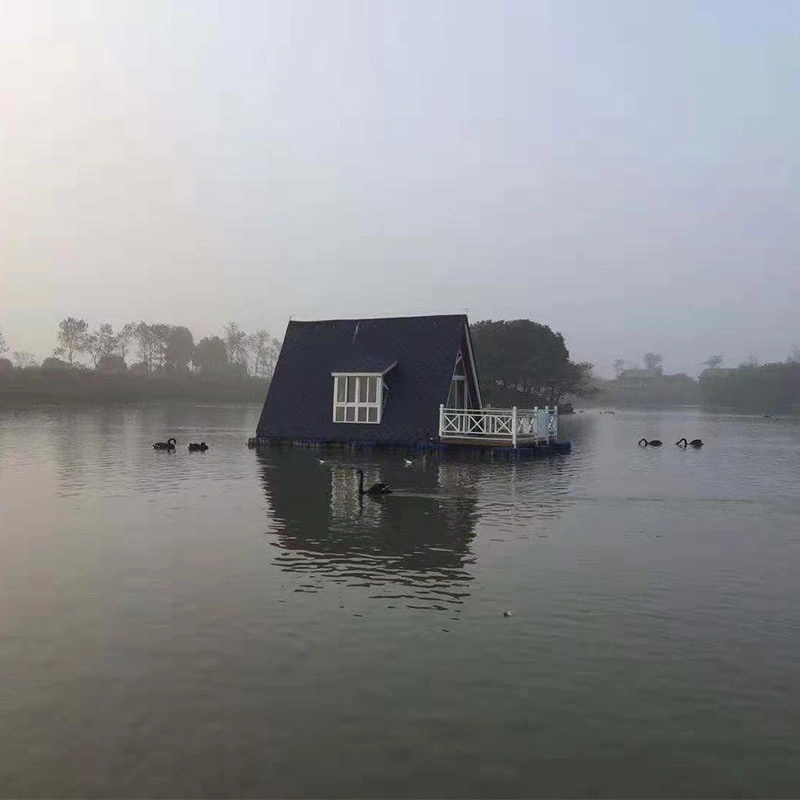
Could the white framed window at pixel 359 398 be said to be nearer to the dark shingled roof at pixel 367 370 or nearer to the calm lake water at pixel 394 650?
the dark shingled roof at pixel 367 370

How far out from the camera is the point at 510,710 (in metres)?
6.92

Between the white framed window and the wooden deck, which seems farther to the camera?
the white framed window

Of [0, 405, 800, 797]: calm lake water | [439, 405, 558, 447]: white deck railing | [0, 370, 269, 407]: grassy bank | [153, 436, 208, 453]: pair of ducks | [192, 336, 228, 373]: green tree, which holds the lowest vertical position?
[0, 405, 800, 797]: calm lake water

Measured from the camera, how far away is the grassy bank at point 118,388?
325ft

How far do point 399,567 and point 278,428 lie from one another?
79.6ft

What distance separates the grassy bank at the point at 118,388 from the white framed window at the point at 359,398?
68.4m

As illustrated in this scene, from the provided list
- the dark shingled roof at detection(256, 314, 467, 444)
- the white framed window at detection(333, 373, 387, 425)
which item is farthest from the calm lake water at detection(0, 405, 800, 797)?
the white framed window at detection(333, 373, 387, 425)

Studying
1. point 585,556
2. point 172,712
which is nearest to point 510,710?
point 172,712

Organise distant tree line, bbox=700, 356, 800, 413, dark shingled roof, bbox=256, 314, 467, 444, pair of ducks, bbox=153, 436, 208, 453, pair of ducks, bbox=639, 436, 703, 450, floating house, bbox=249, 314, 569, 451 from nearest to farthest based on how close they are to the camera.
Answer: floating house, bbox=249, 314, 569, 451, dark shingled roof, bbox=256, 314, 467, 444, pair of ducks, bbox=153, 436, 208, 453, pair of ducks, bbox=639, 436, 703, 450, distant tree line, bbox=700, 356, 800, 413

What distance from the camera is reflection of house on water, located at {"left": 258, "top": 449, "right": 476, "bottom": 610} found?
37.2 feet

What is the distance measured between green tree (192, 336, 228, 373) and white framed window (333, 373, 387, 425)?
4850 inches

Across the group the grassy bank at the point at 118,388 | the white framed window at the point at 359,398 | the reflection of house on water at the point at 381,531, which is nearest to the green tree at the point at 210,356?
the grassy bank at the point at 118,388

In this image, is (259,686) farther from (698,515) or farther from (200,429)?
(200,429)

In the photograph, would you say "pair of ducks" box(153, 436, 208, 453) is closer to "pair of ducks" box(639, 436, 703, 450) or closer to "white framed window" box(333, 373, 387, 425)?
"white framed window" box(333, 373, 387, 425)
